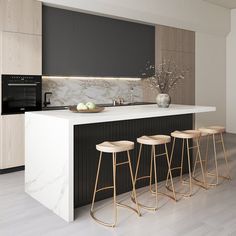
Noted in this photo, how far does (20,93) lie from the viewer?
5.01 metres

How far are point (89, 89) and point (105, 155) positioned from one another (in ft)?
9.59

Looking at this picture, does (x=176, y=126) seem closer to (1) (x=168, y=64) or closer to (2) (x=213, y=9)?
(1) (x=168, y=64)

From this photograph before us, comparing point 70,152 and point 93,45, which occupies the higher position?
point 93,45

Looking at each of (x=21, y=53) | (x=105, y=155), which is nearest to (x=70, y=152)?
(x=105, y=155)

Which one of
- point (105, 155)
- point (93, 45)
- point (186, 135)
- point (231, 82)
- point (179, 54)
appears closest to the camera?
point (105, 155)

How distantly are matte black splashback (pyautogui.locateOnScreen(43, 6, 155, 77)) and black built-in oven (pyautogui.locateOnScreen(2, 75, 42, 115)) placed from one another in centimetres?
43

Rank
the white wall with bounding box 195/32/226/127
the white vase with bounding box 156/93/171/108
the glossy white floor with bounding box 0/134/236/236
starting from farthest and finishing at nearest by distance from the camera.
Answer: the white wall with bounding box 195/32/226/127 < the white vase with bounding box 156/93/171/108 < the glossy white floor with bounding box 0/134/236/236

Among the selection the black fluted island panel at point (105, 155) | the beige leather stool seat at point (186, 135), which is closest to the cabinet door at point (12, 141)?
the black fluted island panel at point (105, 155)

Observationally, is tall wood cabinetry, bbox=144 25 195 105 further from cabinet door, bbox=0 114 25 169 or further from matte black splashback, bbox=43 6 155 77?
cabinet door, bbox=0 114 25 169

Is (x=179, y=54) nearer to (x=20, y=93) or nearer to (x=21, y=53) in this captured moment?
(x=21, y=53)

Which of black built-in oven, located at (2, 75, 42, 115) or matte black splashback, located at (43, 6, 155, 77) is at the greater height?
matte black splashback, located at (43, 6, 155, 77)

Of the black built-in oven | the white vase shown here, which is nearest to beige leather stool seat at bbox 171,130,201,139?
the white vase

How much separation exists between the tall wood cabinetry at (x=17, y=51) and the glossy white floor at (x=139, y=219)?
3.53 feet

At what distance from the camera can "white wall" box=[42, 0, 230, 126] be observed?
224 inches
